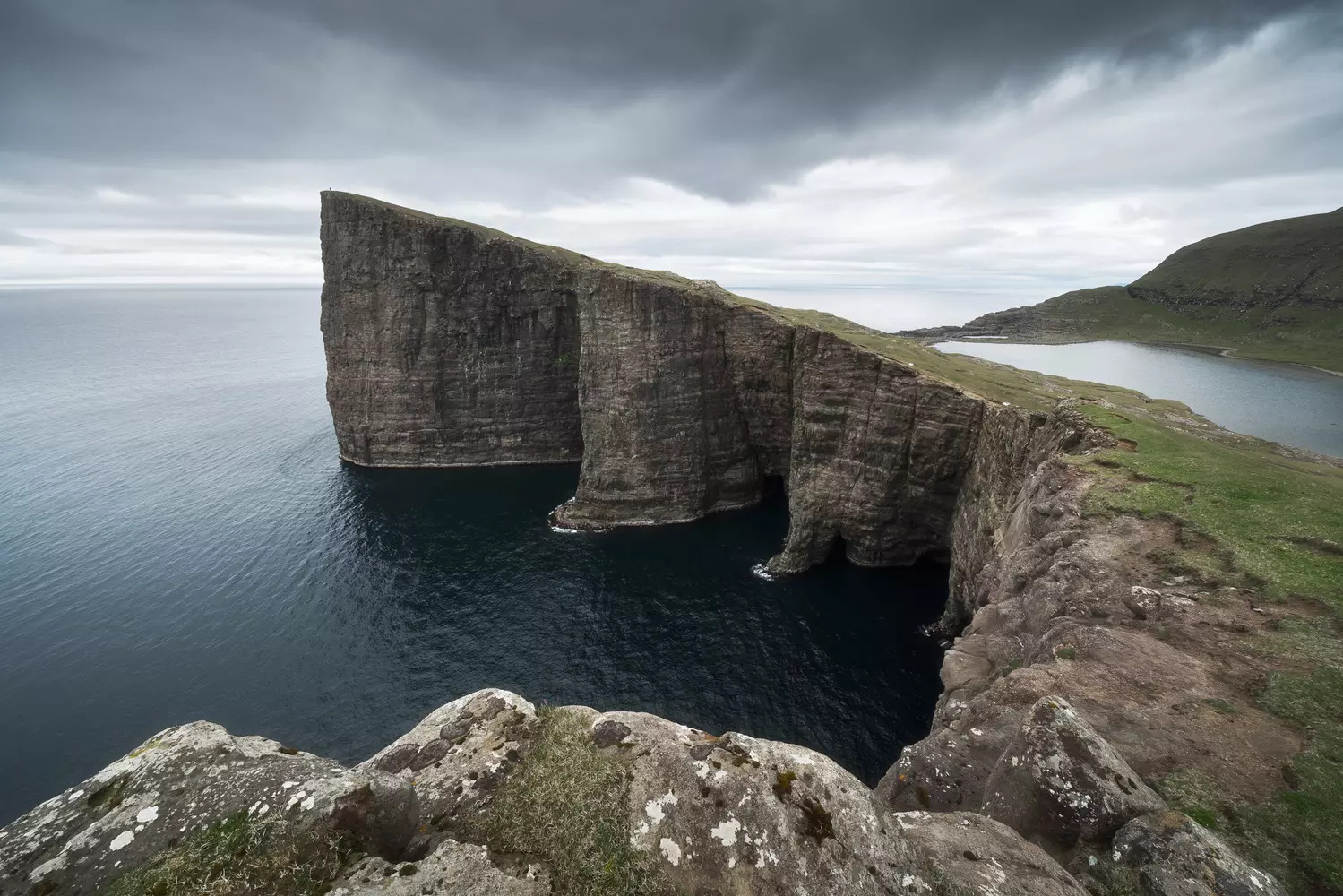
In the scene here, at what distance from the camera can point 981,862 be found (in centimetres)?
870

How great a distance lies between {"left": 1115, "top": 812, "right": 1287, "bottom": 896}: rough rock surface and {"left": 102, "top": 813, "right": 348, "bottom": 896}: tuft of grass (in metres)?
12.0

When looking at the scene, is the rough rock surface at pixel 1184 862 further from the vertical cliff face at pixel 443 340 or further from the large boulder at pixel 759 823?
the vertical cliff face at pixel 443 340

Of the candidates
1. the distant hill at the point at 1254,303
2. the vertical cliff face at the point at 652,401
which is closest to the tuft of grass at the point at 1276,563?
the vertical cliff face at the point at 652,401

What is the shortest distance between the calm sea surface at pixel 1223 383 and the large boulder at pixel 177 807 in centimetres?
→ 9218

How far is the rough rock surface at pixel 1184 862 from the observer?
8.20 meters

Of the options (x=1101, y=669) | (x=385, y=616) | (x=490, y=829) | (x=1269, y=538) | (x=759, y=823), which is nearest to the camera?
(x=759, y=823)

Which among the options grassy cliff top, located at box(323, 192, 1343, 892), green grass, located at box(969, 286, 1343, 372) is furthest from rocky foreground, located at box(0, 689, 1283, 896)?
green grass, located at box(969, 286, 1343, 372)

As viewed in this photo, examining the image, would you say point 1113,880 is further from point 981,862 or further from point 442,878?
point 442,878

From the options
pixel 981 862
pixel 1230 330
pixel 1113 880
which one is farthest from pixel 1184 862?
pixel 1230 330

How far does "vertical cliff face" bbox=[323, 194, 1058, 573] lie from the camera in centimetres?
4959

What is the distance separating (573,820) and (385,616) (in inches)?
1781

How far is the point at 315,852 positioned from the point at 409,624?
42.9m

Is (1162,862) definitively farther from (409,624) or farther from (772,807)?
(409,624)

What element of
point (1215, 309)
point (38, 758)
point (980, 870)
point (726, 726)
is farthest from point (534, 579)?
point (1215, 309)
